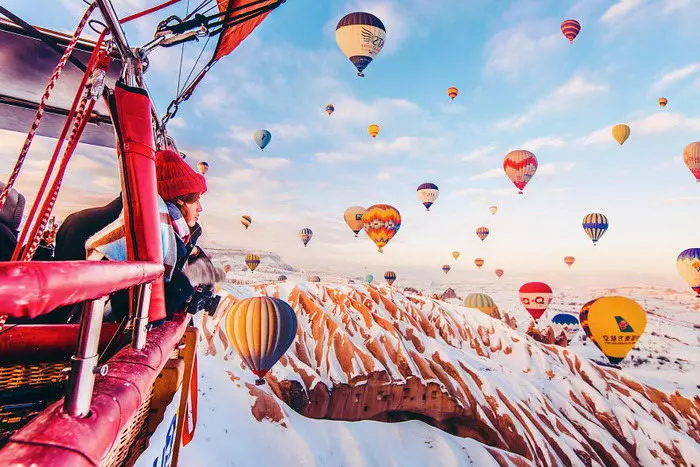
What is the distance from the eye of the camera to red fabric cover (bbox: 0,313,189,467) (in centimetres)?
67

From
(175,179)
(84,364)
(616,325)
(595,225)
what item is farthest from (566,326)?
(84,364)

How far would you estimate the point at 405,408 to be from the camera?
27.6 metres

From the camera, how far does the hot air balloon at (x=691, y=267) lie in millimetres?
23453

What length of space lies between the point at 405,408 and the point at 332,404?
5.77 metres

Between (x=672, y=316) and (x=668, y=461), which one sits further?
(x=672, y=316)

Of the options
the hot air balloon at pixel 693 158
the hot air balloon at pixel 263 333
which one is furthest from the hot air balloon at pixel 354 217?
the hot air balloon at pixel 693 158

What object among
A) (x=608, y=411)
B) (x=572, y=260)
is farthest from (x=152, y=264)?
(x=572, y=260)

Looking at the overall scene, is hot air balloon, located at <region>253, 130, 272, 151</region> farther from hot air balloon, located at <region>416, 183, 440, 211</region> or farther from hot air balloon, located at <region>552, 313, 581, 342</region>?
hot air balloon, located at <region>552, 313, 581, 342</region>

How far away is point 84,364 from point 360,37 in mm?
22020

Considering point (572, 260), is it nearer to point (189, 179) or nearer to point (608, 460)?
point (608, 460)

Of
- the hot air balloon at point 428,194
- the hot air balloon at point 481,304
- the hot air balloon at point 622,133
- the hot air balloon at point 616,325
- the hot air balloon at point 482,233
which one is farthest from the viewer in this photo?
the hot air balloon at point 482,233

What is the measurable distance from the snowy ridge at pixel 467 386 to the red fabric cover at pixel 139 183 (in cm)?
2690

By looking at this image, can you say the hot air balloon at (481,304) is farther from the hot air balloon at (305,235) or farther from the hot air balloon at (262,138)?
the hot air balloon at (262,138)

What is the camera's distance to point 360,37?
1978 cm
